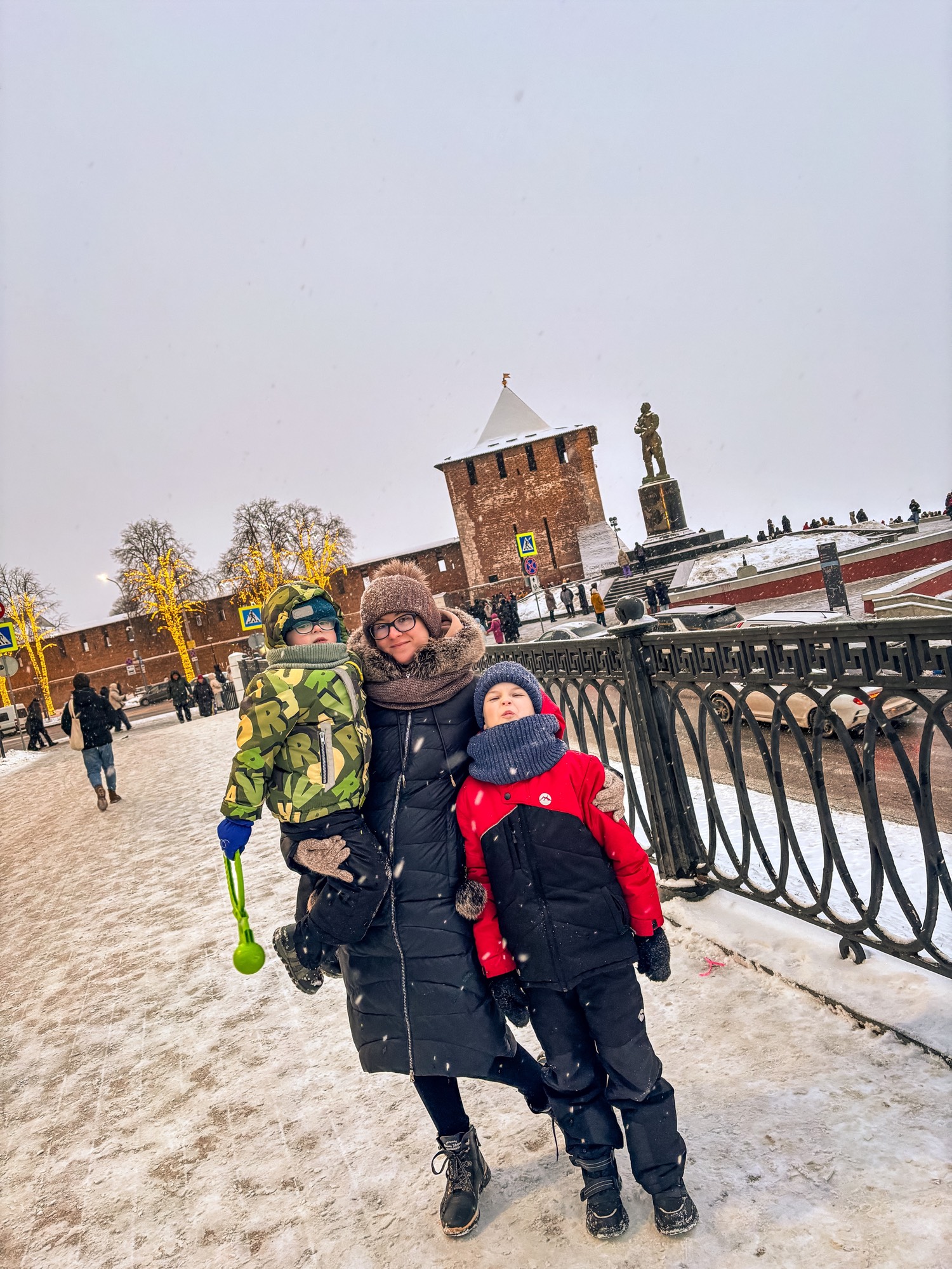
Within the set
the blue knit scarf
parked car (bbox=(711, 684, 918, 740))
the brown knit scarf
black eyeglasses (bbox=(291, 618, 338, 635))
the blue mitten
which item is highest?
black eyeglasses (bbox=(291, 618, 338, 635))

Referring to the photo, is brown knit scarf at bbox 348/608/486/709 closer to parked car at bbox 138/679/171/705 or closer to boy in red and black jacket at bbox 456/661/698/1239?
boy in red and black jacket at bbox 456/661/698/1239

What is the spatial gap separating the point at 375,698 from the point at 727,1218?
5.05 feet

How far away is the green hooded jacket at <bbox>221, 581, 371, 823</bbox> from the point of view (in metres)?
2.02

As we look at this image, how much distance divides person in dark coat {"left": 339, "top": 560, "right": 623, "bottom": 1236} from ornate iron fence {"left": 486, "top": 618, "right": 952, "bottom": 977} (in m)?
1.15

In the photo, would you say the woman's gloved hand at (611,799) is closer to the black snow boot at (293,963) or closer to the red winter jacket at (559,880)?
the red winter jacket at (559,880)

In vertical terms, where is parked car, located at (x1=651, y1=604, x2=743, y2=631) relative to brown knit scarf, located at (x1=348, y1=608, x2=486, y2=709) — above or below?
below

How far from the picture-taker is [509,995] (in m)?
2.07

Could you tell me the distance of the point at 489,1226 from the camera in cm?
206

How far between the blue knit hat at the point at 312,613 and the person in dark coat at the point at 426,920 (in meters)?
0.13

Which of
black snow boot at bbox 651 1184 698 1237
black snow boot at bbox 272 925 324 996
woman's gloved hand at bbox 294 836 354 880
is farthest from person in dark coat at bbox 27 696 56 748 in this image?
black snow boot at bbox 651 1184 698 1237

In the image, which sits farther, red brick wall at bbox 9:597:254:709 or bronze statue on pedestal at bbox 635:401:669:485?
red brick wall at bbox 9:597:254:709

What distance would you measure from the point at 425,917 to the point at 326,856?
314 millimetres

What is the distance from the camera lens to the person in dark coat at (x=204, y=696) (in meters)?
25.6

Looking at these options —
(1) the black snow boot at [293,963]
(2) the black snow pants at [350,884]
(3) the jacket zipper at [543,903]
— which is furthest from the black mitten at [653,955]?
(1) the black snow boot at [293,963]
